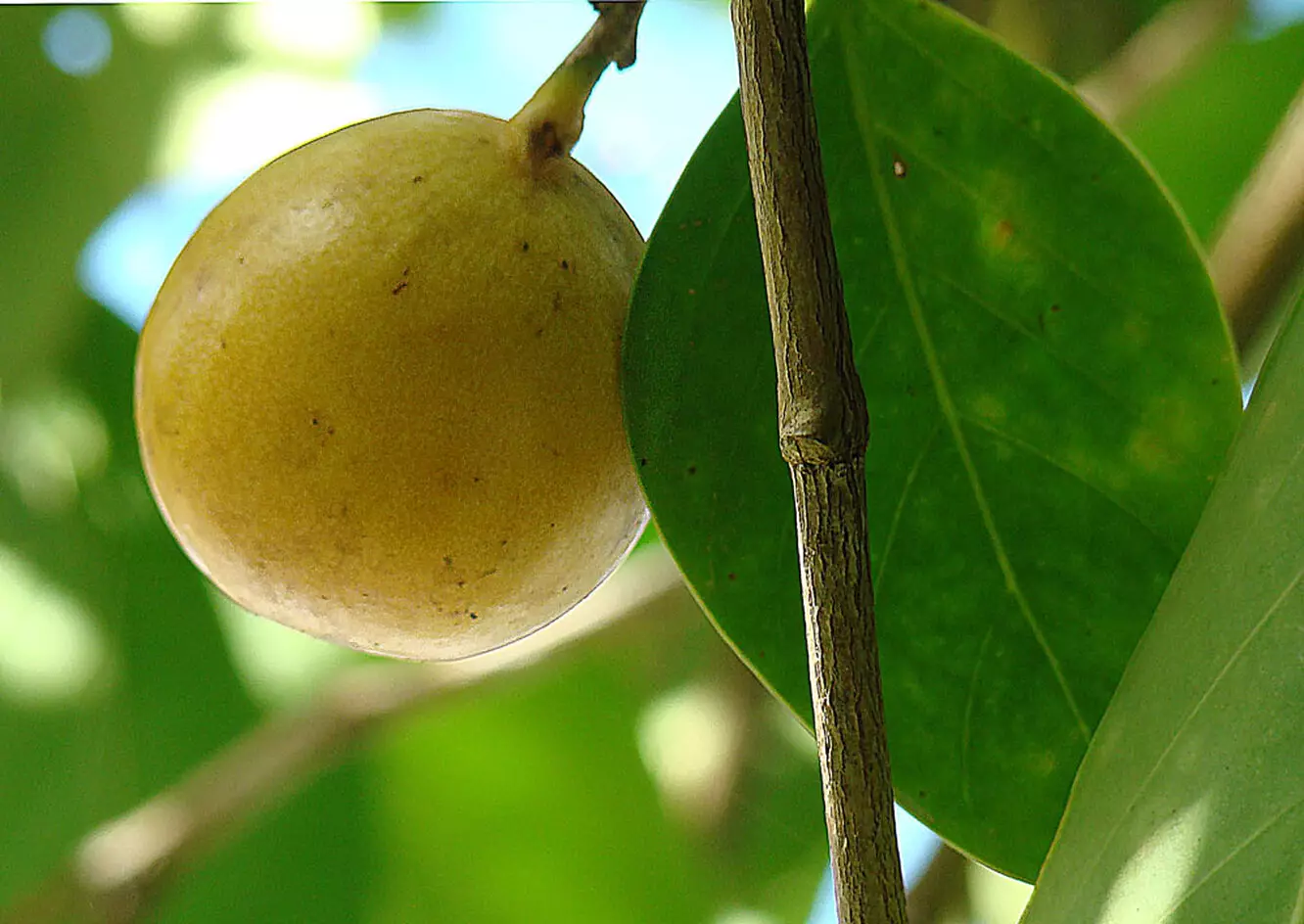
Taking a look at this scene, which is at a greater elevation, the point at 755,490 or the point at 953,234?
the point at 953,234

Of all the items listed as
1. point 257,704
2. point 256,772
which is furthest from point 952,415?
point 257,704

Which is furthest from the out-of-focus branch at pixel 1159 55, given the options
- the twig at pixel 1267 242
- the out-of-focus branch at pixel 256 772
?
the out-of-focus branch at pixel 256 772

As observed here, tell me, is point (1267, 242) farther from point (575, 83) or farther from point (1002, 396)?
point (575, 83)

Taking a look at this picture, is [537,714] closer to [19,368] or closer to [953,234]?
[19,368]

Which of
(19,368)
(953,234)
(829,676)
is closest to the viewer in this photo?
(829,676)

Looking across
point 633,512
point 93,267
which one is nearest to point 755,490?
point 633,512

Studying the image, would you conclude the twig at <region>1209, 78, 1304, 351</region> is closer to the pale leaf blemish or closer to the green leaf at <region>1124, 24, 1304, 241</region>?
the green leaf at <region>1124, 24, 1304, 241</region>
